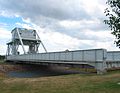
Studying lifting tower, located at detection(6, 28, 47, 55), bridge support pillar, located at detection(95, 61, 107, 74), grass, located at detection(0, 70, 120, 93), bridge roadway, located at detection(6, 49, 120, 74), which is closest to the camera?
grass, located at detection(0, 70, 120, 93)

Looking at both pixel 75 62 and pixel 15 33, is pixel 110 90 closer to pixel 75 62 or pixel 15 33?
pixel 75 62

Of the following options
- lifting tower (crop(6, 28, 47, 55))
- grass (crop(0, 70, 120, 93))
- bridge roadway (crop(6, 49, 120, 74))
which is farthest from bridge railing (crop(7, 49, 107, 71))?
lifting tower (crop(6, 28, 47, 55))

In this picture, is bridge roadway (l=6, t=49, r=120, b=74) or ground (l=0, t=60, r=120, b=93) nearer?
ground (l=0, t=60, r=120, b=93)

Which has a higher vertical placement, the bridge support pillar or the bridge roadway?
the bridge roadway

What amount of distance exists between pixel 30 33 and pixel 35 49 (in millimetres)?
6628

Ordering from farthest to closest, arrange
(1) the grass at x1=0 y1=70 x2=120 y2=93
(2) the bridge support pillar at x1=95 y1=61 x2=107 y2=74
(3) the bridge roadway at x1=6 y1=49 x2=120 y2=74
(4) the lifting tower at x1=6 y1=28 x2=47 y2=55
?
1. (4) the lifting tower at x1=6 y1=28 x2=47 y2=55
2. (3) the bridge roadway at x1=6 y1=49 x2=120 y2=74
3. (2) the bridge support pillar at x1=95 y1=61 x2=107 y2=74
4. (1) the grass at x1=0 y1=70 x2=120 y2=93

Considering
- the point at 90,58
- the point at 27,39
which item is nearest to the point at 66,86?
the point at 90,58

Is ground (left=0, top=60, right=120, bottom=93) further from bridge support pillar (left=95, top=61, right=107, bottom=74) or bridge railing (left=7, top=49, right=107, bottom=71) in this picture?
bridge railing (left=7, top=49, right=107, bottom=71)

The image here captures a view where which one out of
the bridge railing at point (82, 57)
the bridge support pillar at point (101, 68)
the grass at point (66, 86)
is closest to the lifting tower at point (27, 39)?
the bridge railing at point (82, 57)

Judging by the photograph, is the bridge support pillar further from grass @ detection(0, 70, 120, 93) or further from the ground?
grass @ detection(0, 70, 120, 93)

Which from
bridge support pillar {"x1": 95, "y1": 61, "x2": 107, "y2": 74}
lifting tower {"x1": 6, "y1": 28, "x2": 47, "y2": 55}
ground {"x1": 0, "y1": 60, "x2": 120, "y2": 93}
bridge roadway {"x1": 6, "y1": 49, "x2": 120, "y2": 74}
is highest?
lifting tower {"x1": 6, "y1": 28, "x2": 47, "y2": 55}

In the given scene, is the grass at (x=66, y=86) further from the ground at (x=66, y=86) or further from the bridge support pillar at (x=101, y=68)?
the bridge support pillar at (x=101, y=68)

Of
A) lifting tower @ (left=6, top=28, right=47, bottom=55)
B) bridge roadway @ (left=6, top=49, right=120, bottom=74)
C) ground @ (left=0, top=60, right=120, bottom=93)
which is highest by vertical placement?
lifting tower @ (left=6, top=28, right=47, bottom=55)

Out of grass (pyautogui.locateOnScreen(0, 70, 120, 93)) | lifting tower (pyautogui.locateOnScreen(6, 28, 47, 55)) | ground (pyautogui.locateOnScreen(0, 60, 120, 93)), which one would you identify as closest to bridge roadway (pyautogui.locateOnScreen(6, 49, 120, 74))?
ground (pyautogui.locateOnScreen(0, 60, 120, 93))
